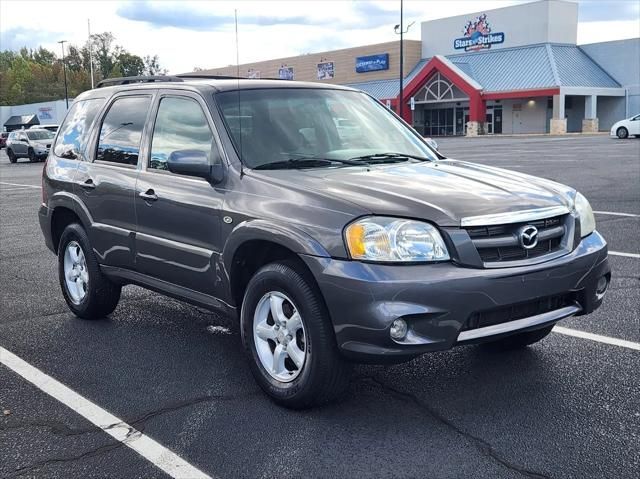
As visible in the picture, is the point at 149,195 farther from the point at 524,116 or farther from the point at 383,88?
the point at 383,88

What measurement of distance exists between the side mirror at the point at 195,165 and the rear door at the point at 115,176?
91cm

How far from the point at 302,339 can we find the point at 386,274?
0.73 meters

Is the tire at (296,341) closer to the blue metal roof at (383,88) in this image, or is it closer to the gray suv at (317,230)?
the gray suv at (317,230)

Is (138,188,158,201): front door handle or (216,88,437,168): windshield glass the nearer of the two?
(216,88,437,168): windshield glass

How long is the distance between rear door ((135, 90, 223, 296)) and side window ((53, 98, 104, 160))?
109 centimetres

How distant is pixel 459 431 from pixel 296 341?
3.27ft

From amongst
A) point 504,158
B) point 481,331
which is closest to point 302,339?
point 481,331

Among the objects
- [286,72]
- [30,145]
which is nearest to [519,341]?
[30,145]

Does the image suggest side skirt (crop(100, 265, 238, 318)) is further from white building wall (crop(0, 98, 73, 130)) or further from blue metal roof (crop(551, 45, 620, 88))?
white building wall (crop(0, 98, 73, 130))

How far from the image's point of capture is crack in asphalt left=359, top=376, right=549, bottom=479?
11.5 feet

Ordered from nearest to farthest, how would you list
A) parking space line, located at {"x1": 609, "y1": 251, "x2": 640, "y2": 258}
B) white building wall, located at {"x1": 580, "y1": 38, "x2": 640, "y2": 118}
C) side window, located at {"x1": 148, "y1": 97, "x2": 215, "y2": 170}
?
side window, located at {"x1": 148, "y1": 97, "x2": 215, "y2": 170} < parking space line, located at {"x1": 609, "y1": 251, "x2": 640, "y2": 258} < white building wall, located at {"x1": 580, "y1": 38, "x2": 640, "y2": 118}

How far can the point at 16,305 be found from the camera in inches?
270

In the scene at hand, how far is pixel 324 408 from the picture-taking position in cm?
425

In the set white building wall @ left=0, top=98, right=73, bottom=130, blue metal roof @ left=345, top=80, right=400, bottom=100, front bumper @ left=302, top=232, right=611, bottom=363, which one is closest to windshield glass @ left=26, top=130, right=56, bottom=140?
blue metal roof @ left=345, top=80, right=400, bottom=100
